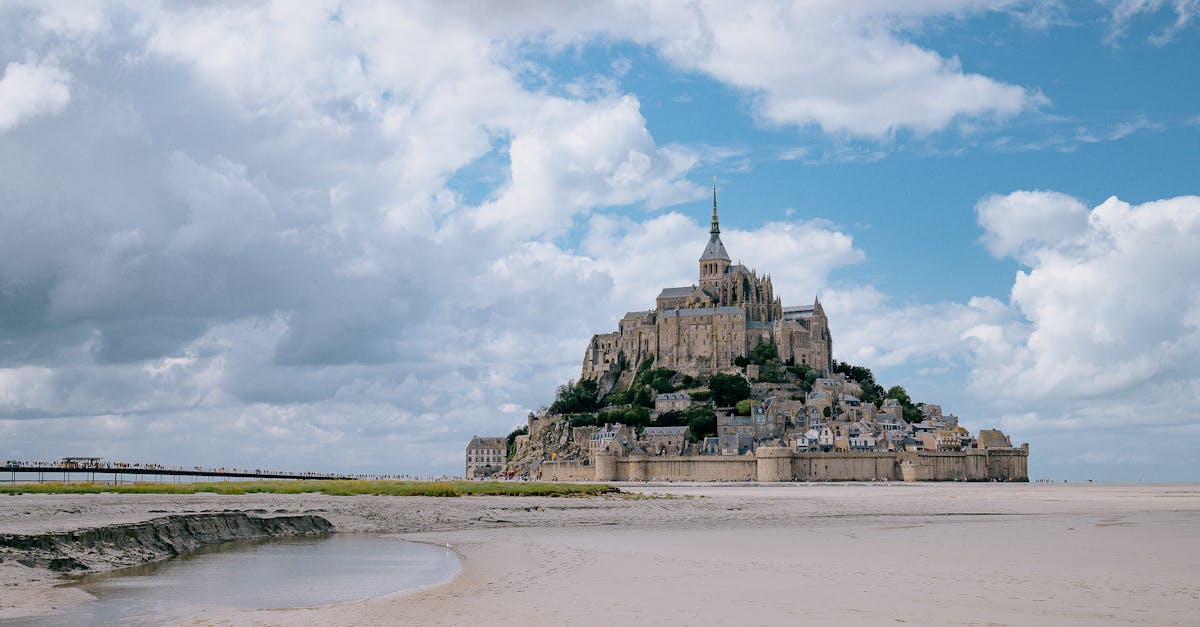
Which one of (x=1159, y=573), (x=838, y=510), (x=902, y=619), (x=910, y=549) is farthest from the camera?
(x=838, y=510)

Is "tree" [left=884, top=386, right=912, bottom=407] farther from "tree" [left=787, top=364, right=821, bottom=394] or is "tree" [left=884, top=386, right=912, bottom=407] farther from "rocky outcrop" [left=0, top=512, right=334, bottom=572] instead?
"rocky outcrop" [left=0, top=512, right=334, bottom=572]

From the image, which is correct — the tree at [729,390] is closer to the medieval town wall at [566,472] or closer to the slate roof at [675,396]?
the slate roof at [675,396]

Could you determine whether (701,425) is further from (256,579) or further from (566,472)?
(256,579)

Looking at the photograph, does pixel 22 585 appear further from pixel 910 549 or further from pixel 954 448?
pixel 954 448

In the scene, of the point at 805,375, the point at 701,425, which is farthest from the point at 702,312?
the point at 701,425

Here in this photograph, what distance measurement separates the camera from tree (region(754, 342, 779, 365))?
118594mm

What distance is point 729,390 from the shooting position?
4461 inches

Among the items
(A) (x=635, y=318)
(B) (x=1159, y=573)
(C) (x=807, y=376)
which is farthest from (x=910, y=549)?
(A) (x=635, y=318)

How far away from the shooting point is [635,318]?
133625 millimetres

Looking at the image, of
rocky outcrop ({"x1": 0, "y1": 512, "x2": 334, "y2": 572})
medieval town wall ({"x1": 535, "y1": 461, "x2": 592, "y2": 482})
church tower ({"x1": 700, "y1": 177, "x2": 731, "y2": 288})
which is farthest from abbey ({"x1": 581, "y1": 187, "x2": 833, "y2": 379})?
rocky outcrop ({"x1": 0, "y1": 512, "x2": 334, "y2": 572})

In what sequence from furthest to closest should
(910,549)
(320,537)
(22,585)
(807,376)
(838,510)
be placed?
(807,376) < (838,510) < (320,537) < (910,549) < (22,585)

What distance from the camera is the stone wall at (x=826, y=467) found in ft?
302

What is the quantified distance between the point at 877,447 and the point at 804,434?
7.35 metres

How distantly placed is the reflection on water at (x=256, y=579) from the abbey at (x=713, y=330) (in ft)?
326
